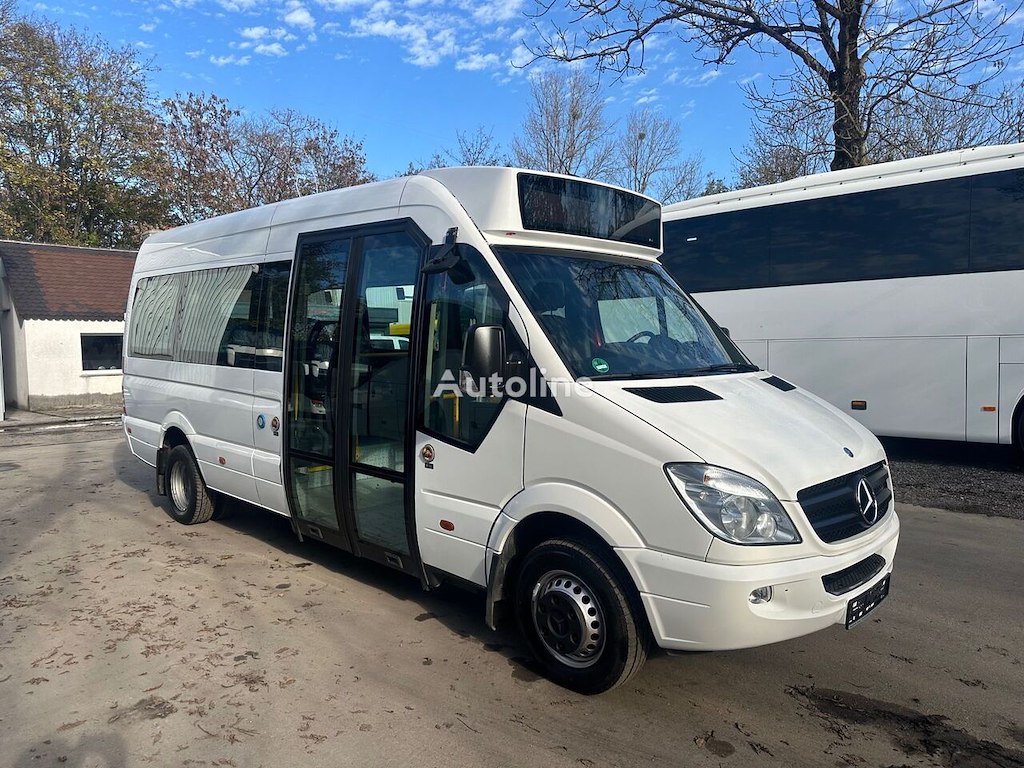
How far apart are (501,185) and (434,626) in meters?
2.87

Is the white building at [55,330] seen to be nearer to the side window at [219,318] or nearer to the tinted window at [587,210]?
the side window at [219,318]

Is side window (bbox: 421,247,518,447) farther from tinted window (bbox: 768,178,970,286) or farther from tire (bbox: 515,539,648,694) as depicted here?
tinted window (bbox: 768,178,970,286)

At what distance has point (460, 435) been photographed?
4.11m

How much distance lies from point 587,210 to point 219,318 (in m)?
3.81

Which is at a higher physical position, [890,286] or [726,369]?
[890,286]

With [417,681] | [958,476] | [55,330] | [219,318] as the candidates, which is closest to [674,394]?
[417,681]

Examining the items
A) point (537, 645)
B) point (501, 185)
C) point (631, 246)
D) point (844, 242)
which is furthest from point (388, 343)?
point (844, 242)

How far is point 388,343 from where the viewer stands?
466cm

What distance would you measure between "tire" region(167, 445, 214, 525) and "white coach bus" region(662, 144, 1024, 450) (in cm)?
772


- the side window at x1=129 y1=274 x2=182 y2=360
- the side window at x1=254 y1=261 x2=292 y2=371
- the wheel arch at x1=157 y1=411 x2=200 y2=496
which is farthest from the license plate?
the side window at x1=129 y1=274 x2=182 y2=360

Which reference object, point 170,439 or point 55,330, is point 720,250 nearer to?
point 170,439

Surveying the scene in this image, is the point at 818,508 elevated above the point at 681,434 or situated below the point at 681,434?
below

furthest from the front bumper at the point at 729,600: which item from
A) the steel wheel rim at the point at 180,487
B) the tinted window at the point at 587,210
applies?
the steel wheel rim at the point at 180,487

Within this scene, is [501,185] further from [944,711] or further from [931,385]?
[931,385]
